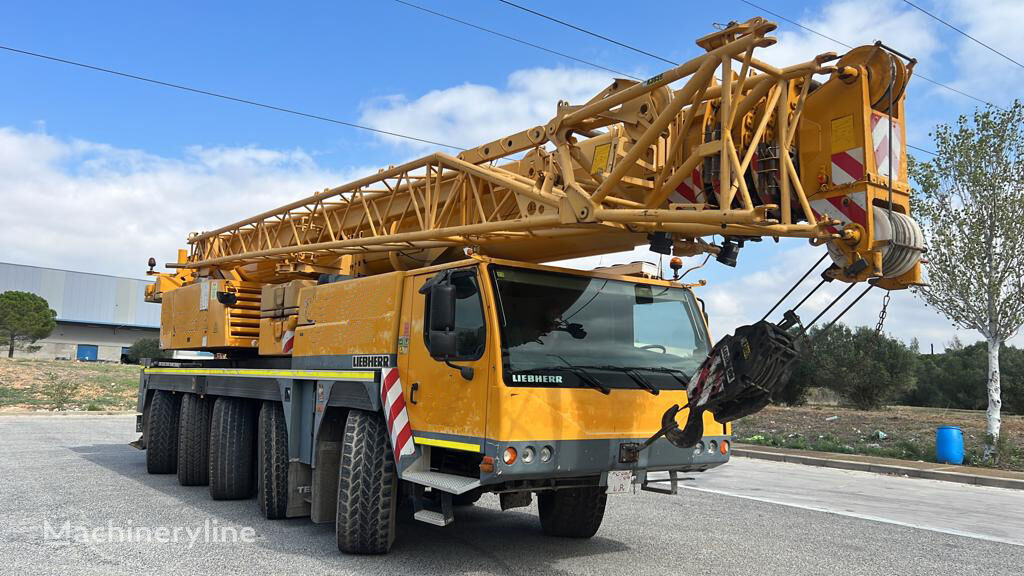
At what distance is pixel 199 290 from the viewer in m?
10.5

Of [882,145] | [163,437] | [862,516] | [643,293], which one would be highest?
[882,145]

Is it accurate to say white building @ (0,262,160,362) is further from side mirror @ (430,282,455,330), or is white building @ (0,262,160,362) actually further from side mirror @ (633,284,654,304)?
side mirror @ (430,282,455,330)

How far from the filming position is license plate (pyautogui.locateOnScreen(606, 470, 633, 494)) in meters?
5.68

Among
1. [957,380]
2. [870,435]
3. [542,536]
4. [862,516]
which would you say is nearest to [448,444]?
[542,536]

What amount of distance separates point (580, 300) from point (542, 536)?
8.57ft

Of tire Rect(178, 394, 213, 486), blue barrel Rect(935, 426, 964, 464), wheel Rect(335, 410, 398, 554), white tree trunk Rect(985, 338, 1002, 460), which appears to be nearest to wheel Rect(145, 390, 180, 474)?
tire Rect(178, 394, 213, 486)

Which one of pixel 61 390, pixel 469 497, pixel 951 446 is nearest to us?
pixel 469 497

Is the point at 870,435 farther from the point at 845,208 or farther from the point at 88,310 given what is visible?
the point at 88,310

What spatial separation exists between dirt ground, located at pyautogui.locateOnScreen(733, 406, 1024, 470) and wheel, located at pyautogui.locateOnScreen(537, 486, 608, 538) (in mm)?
11181

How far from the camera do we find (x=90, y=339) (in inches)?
3356

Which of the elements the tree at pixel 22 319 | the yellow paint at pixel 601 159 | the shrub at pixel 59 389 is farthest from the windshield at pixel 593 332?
the tree at pixel 22 319

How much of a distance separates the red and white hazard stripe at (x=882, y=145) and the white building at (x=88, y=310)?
85932 millimetres

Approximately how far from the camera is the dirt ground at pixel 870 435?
623 inches

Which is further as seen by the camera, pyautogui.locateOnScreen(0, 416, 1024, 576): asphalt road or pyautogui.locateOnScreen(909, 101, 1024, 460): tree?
pyautogui.locateOnScreen(909, 101, 1024, 460): tree
